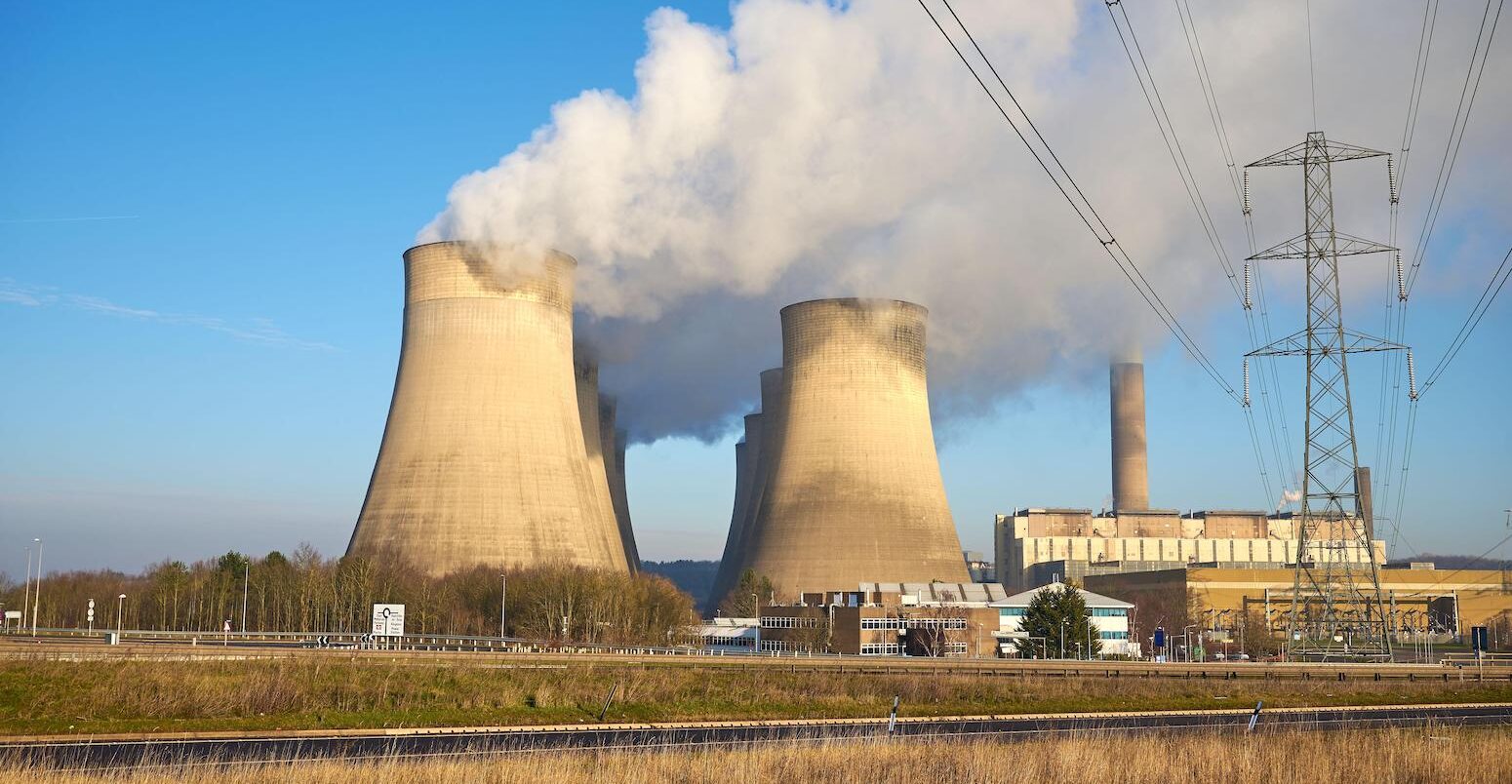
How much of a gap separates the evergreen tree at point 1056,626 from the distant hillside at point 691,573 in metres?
97.4

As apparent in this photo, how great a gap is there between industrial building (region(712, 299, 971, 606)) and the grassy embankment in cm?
1983

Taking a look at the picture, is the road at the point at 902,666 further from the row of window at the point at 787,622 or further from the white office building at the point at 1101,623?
the white office building at the point at 1101,623

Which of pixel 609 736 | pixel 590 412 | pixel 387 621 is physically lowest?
pixel 609 736

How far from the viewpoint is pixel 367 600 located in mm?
40188

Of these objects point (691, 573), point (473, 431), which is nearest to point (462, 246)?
point (473, 431)

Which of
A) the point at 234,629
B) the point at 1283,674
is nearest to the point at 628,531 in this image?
the point at 234,629

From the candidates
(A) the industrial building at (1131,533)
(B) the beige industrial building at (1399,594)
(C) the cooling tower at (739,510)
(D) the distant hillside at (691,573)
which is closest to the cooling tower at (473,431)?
(C) the cooling tower at (739,510)

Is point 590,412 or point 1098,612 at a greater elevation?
point 590,412

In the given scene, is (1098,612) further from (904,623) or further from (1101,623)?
(904,623)

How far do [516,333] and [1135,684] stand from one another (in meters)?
21.0

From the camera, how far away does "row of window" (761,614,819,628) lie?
4472 centimetres

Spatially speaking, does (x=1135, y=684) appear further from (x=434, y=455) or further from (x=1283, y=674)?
(x=434, y=455)

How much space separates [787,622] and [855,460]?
689 cm

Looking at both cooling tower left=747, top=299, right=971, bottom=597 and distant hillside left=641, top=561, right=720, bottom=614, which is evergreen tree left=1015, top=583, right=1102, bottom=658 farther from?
distant hillside left=641, top=561, right=720, bottom=614
